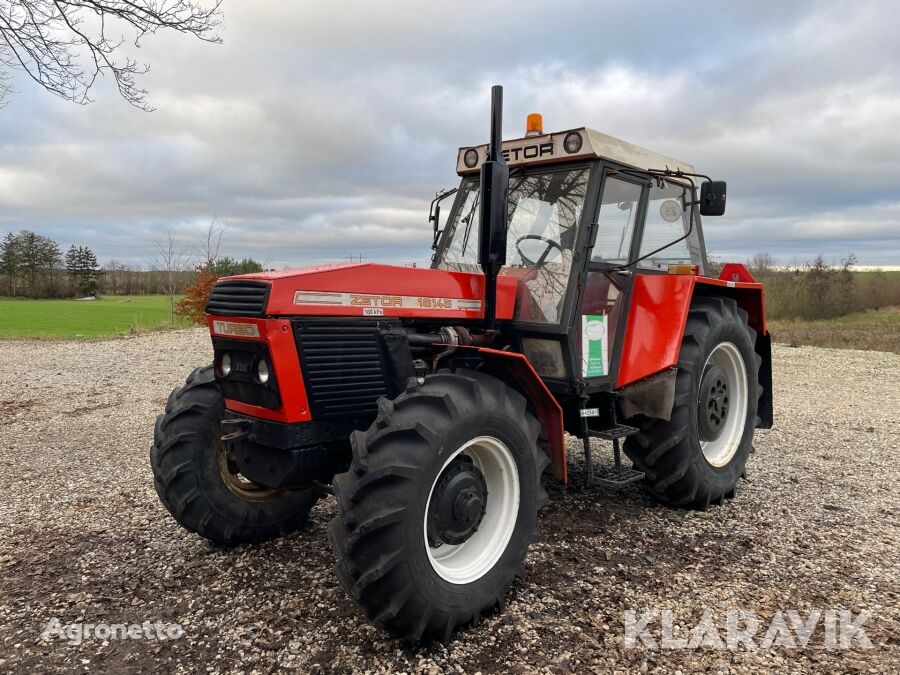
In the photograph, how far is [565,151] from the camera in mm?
3963

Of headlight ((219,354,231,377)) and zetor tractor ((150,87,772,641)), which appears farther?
headlight ((219,354,231,377))

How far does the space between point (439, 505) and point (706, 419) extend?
2.64 metres

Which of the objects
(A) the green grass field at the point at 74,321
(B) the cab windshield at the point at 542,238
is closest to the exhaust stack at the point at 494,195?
(B) the cab windshield at the point at 542,238

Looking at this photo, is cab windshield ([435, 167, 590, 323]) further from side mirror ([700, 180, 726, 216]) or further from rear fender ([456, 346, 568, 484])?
side mirror ([700, 180, 726, 216])

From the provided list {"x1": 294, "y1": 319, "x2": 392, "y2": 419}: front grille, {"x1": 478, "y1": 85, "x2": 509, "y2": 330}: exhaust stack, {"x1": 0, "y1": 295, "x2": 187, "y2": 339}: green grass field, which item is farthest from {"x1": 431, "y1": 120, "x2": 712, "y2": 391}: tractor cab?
{"x1": 0, "y1": 295, "x2": 187, "y2": 339}: green grass field

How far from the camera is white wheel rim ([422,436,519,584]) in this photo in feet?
9.89

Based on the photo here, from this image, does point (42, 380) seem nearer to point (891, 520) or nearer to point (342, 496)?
point (342, 496)

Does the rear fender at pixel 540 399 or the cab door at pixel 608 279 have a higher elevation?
the cab door at pixel 608 279

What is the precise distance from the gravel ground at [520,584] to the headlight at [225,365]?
1121 mm

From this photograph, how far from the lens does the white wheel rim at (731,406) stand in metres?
4.93

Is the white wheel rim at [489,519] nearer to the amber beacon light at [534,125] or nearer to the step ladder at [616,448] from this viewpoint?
the step ladder at [616,448]

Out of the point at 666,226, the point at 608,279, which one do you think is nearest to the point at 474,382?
the point at 608,279

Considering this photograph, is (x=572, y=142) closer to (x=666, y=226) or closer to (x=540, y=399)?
(x=666, y=226)

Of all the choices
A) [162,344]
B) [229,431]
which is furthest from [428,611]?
[162,344]
